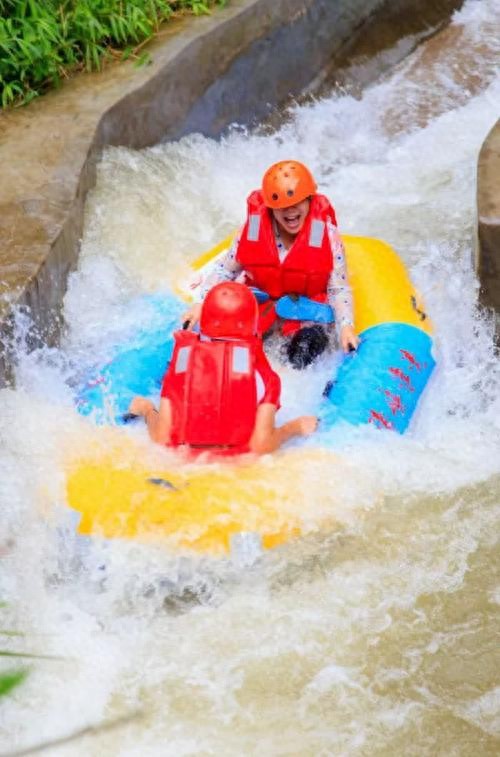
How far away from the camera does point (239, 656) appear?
345cm

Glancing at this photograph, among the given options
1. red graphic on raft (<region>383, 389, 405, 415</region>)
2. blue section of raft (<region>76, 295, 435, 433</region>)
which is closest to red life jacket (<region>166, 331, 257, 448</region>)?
blue section of raft (<region>76, 295, 435, 433</region>)

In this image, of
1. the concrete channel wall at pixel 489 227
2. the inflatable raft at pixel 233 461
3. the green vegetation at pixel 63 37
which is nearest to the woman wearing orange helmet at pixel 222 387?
the inflatable raft at pixel 233 461

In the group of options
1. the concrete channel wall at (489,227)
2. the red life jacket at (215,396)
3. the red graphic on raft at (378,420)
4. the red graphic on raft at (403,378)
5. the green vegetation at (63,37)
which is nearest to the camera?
the red life jacket at (215,396)

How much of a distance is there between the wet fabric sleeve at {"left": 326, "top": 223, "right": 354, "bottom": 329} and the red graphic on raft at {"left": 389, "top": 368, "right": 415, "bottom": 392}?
1.09 feet

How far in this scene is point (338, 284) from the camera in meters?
→ 4.65

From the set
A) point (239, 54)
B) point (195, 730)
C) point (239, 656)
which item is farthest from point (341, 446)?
point (239, 54)

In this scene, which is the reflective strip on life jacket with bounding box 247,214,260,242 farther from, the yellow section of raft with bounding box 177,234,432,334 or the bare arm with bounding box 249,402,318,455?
the bare arm with bounding box 249,402,318,455

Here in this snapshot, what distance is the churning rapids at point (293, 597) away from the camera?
3.22 metres

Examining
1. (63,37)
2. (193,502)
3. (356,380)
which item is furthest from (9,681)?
(63,37)

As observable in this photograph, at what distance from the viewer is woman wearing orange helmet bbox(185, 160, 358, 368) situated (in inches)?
179

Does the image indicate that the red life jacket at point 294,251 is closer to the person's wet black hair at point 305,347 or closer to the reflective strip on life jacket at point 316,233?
the reflective strip on life jacket at point 316,233

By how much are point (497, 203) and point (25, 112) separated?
8.98ft

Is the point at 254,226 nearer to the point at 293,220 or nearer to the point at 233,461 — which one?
the point at 293,220

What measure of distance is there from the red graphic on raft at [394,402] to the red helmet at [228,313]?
64 cm
